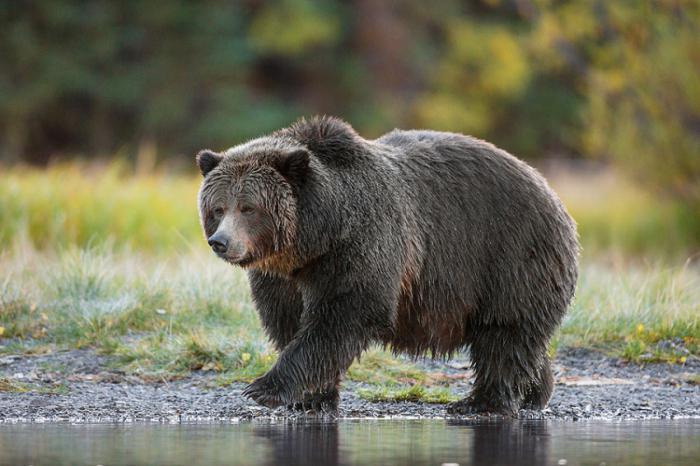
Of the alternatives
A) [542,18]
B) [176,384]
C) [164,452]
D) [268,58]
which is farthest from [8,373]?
[268,58]

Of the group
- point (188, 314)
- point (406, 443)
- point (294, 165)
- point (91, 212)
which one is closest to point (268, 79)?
point (91, 212)

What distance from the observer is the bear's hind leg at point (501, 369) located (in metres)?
7.78

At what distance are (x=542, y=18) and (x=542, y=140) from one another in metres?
18.8

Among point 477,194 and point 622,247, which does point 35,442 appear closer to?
point 477,194

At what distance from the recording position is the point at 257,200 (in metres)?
7.04

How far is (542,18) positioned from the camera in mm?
19781

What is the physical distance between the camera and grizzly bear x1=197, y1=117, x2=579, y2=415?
708cm

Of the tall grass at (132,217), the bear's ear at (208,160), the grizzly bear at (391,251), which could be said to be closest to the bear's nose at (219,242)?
the grizzly bear at (391,251)

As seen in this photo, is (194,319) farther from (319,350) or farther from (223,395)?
(319,350)

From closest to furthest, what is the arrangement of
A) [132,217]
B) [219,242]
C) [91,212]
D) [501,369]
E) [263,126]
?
[219,242] < [501,369] < [91,212] < [132,217] < [263,126]

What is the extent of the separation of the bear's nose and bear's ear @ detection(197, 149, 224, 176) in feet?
1.69

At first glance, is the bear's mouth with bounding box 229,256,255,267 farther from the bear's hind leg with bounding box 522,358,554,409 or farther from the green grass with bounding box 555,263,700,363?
the green grass with bounding box 555,263,700,363

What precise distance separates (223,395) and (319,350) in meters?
1.40

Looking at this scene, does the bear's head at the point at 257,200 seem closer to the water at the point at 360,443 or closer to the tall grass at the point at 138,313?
the water at the point at 360,443
